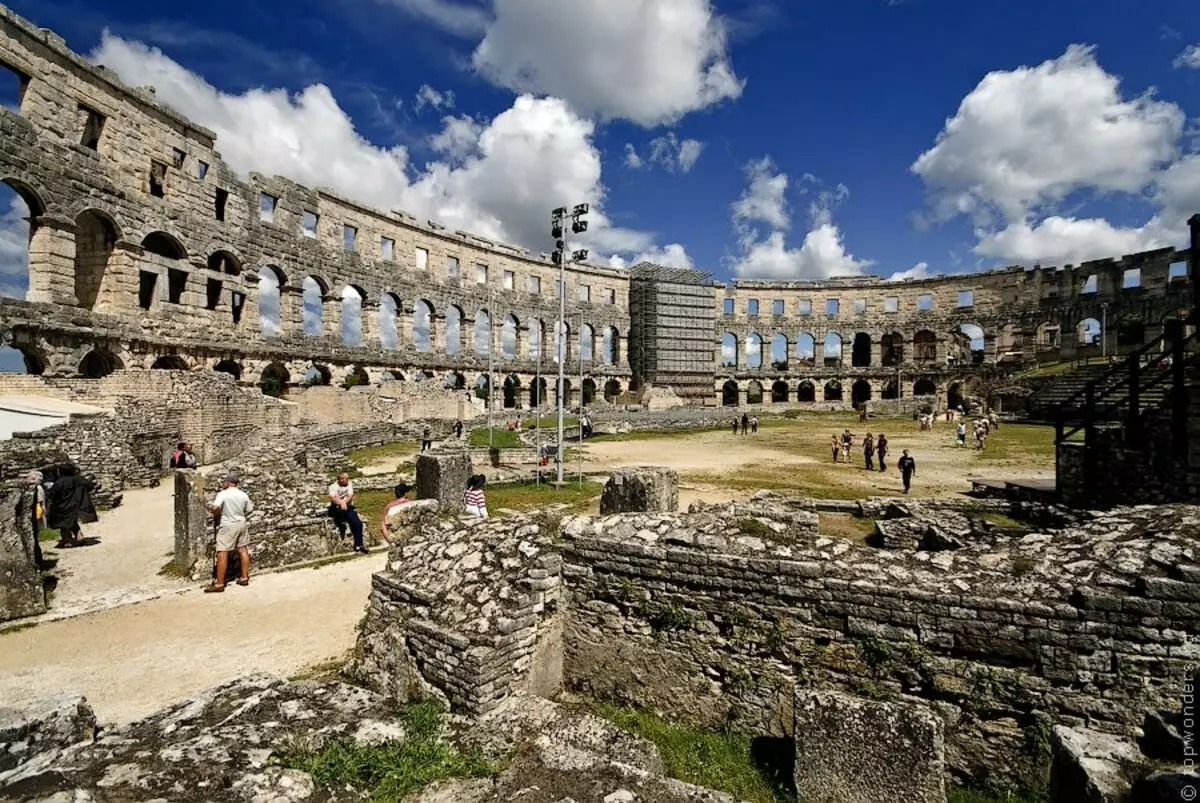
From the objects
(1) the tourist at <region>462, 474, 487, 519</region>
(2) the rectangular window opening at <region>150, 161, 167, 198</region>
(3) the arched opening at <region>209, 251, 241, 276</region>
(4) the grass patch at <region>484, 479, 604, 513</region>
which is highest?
(2) the rectangular window opening at <region>150, 161, 167, 198</region>

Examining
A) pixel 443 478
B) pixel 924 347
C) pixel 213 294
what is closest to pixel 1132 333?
pixel 924 347

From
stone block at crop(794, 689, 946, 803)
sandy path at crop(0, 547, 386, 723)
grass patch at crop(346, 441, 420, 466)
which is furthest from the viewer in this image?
grass patch at crop(346, 441, 420, 466)

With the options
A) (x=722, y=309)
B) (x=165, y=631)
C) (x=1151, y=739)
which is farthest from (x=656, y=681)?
(x=722, y=309)

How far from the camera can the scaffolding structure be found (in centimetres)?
5803

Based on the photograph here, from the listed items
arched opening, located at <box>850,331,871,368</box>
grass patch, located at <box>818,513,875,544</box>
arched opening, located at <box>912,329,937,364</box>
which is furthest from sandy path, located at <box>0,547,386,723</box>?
arched opening, located at <box>912,329,937,364</box>

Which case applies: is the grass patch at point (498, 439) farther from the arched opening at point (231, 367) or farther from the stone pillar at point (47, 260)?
the stone pillar at point (47, 260)

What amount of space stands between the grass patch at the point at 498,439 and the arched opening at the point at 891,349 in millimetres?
45534

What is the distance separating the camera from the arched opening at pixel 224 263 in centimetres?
2997

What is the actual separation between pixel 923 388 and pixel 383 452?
5412cm

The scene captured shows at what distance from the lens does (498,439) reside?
27469 millimetres

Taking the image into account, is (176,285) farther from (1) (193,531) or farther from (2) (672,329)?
(2) (672,329)

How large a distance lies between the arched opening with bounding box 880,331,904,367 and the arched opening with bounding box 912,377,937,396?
2.98 meters

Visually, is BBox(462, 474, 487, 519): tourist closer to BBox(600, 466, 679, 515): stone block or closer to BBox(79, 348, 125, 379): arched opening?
BBox(600, 466, 679, 515): stone block

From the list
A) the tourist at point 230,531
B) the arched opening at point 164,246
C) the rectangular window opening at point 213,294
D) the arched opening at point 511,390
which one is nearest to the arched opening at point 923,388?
the arched opening at point 511,390
